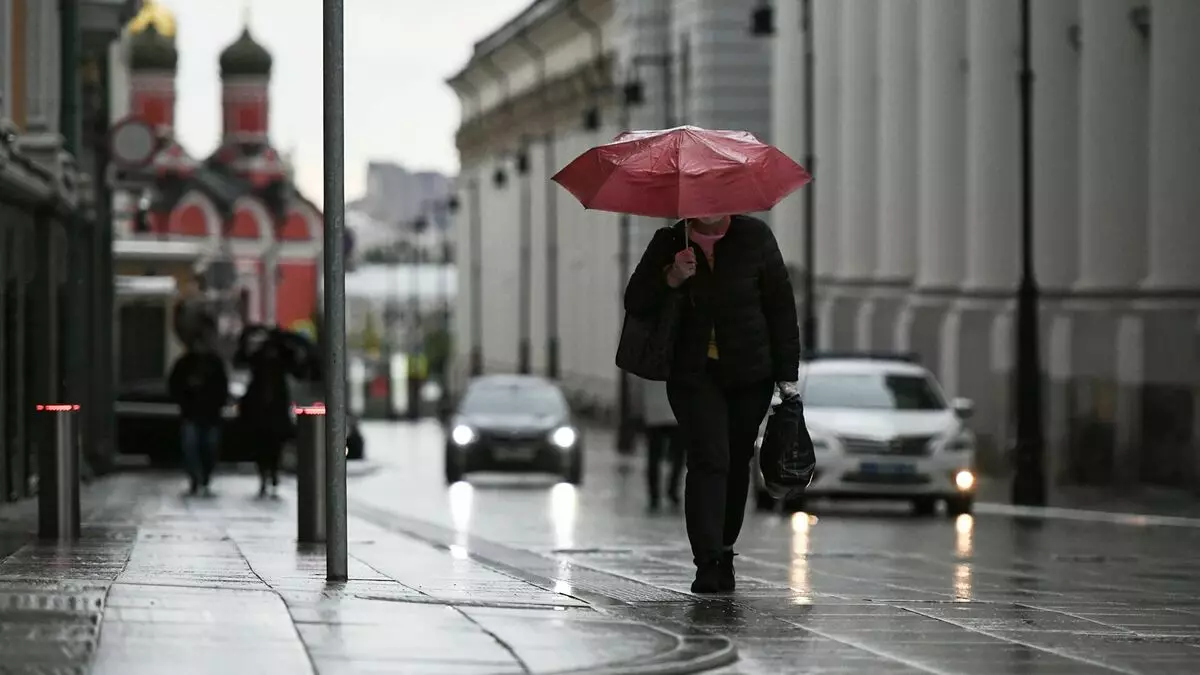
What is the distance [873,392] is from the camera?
29969 millimetres

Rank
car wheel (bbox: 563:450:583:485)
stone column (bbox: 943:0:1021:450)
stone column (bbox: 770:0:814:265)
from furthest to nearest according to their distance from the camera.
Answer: stone column (bbox: 770:0:814:265), stone column (bbox: 943:0:1021:450), car wheel (bbox: 563:450:583:485)

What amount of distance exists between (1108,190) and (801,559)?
68.3ft

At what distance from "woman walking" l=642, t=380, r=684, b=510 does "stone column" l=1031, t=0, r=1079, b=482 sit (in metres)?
12.0

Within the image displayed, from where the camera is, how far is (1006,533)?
970 inches

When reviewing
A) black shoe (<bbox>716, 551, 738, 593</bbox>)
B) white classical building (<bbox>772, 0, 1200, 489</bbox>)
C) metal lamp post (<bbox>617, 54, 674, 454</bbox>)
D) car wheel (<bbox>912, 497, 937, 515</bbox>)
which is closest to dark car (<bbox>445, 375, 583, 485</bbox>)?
white classical building (<bbox>772, 0, 1200, 489</bbox>)

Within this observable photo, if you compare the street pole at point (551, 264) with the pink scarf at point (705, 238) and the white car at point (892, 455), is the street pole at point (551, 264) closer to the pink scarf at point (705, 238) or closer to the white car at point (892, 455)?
the white car at point (892, 455)

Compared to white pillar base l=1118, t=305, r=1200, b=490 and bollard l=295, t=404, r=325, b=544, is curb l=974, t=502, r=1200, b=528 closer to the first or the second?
white pillar base l=1118, t=305, r=1200, b=490

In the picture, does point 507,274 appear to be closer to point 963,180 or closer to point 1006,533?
A: point 963,180

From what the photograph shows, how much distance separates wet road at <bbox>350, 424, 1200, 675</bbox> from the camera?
11.3 metres

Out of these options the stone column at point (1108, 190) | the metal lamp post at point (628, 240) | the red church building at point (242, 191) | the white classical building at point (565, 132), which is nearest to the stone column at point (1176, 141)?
the stone column at point (1108, 190)

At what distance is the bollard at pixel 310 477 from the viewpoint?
18.7 meters

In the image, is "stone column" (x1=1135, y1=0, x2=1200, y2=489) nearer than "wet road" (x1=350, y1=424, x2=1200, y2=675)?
No

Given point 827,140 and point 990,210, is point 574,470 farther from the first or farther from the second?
point 827,140

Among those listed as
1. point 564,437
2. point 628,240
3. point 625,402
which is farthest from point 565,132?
point 564,437
